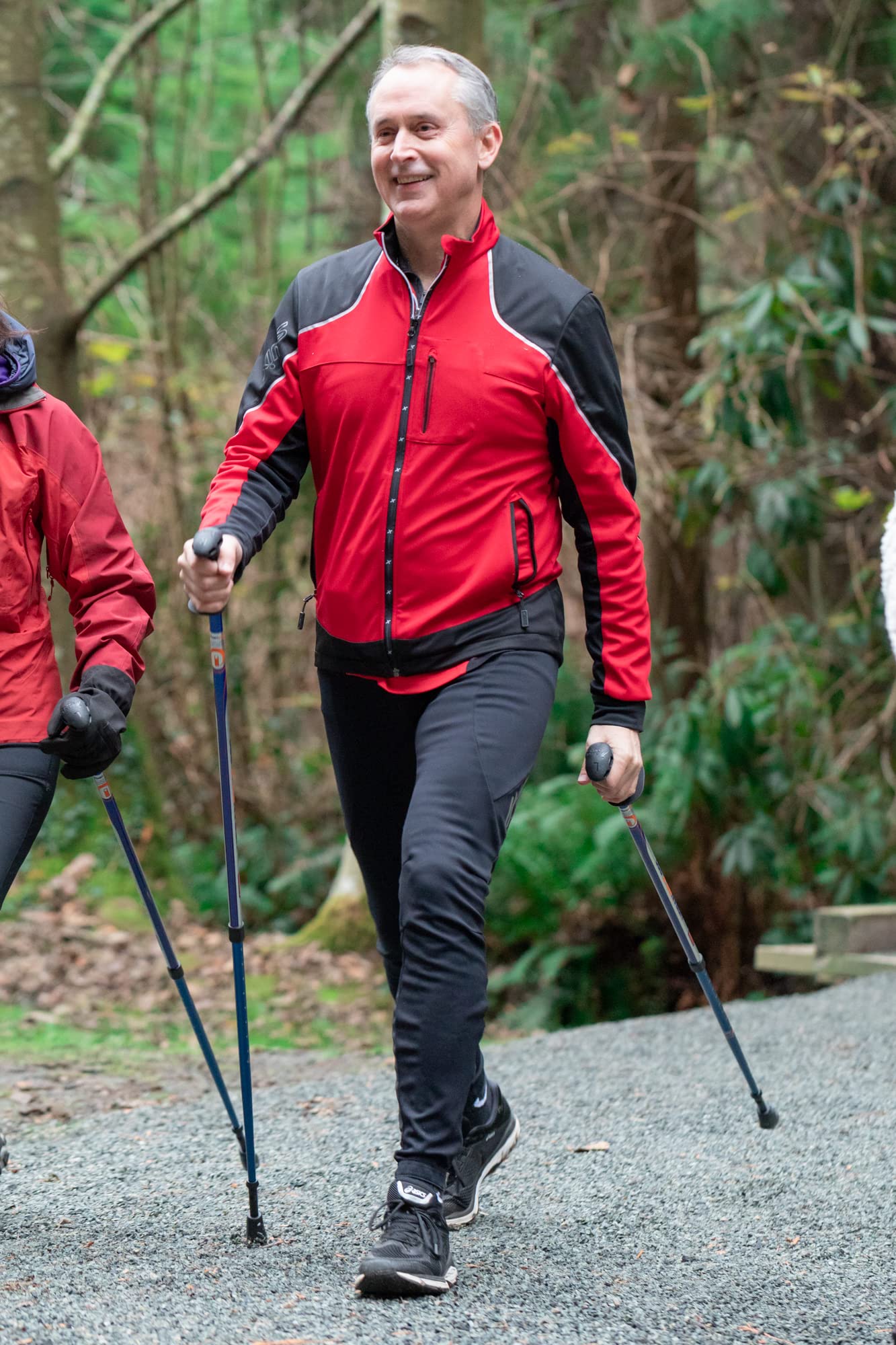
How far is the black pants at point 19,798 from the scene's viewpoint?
124 inches

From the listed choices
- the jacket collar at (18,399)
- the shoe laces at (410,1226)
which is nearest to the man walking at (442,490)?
the shoe laces at (410,1226)

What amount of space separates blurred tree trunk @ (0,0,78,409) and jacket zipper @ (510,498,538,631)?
547 cm

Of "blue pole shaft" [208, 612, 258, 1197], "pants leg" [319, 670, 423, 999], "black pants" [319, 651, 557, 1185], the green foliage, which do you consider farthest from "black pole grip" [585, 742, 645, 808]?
the green foliage

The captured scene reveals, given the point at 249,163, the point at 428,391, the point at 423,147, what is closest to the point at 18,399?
the point at 428,391

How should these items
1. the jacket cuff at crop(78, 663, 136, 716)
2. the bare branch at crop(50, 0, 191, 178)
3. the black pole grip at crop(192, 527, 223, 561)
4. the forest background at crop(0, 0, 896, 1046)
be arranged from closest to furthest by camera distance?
1. the black pole grip at crop(192, 527, 223, 561)
2. the jacket cuff at crop(78, 663, 136, 716)
3. the forest background at crop(0, 0, 896, 1046)
4. the bare branch at crop(50, 0, 191, 178)

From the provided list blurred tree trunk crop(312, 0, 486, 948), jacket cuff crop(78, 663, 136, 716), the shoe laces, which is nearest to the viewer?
the shoe laces

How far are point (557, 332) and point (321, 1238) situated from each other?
197cm

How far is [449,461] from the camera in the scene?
3.18 meters

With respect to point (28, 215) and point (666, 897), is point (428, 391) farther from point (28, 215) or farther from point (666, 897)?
point (28, 215)

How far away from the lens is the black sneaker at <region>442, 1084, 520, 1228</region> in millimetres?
3369

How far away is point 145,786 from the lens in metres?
9.30

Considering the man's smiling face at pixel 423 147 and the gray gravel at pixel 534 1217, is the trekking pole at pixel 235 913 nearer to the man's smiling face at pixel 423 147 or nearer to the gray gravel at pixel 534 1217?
the gray gravel at pixel 534 1217

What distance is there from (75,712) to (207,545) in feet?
1.44

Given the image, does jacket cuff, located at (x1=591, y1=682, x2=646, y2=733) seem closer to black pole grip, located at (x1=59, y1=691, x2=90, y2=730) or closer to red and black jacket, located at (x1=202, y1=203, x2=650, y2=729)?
red and black jacket, located at (x1=202, y1=203, x2=650, y2=729)
